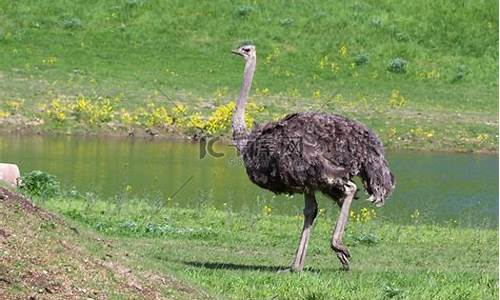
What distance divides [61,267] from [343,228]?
434 centimetres

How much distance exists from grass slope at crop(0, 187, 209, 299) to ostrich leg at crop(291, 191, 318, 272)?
2.14m

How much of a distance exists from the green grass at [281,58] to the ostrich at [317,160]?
60.5ft

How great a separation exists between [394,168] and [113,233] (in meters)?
13.5

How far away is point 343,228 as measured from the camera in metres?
13.3

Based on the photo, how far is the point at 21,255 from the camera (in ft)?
32.1

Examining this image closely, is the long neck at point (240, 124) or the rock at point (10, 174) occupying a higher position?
the long neck at point (240, 124)

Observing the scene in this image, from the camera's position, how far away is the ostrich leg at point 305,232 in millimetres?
13180

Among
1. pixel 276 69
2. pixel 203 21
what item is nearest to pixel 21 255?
pixel 276 69

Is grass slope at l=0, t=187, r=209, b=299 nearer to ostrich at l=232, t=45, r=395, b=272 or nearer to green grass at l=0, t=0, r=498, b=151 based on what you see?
ostrich at l=232, t=45, r=395, b=272

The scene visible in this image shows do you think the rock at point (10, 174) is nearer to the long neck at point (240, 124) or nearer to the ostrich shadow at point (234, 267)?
the ostrich shadow at point (234, 267)

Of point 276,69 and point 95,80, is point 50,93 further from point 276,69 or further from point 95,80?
point 276,69

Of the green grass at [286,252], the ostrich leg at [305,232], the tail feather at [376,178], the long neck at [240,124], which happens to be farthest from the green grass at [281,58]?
the tail feather at [376,178]

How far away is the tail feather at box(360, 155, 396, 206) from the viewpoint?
→ 1323 cm

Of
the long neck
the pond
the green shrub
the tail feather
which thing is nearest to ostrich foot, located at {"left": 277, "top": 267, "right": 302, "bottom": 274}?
the tail feather
